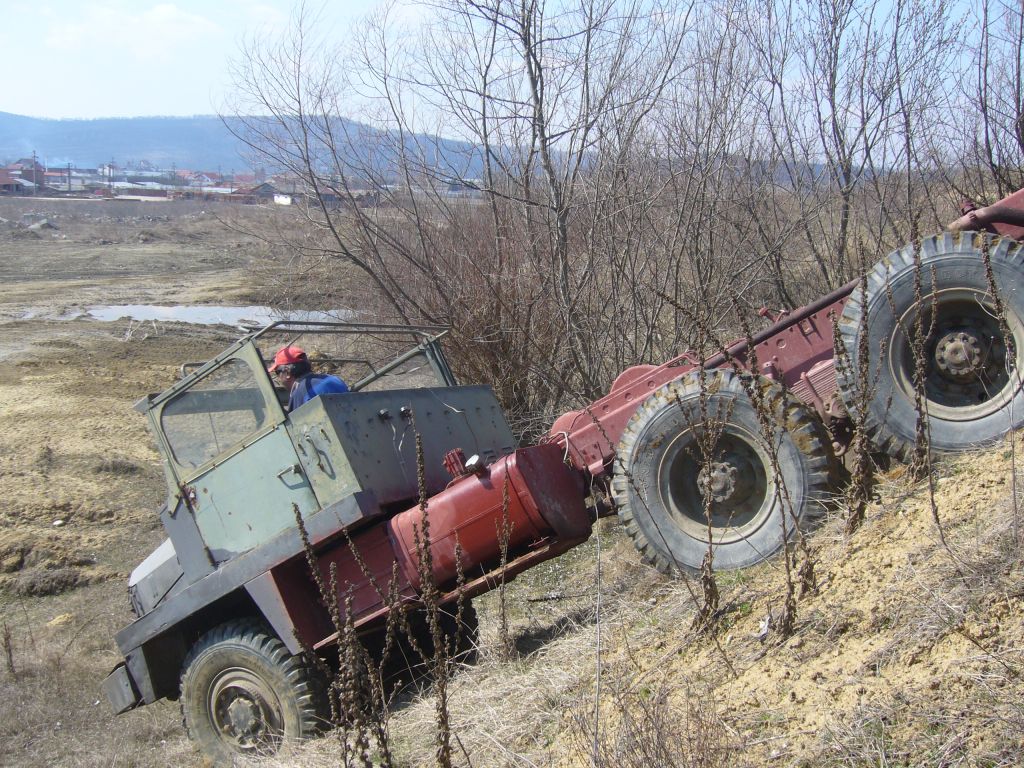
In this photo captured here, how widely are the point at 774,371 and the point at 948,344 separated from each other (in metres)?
0.99

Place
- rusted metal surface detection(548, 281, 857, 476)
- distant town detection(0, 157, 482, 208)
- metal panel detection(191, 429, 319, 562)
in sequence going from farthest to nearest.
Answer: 1. distant town detection(0, 157, 482, 208)
2. metal panel detection(191, 429, 319, 562)
3. rusted metal surface detection(548, 281, 857, 476)

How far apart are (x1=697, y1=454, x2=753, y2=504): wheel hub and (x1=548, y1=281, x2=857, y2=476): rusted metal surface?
1.73ft

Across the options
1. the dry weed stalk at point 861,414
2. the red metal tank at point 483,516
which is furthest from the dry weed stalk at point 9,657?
the dry weed stalk at point 861,414

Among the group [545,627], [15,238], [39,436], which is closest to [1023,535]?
[545,627]

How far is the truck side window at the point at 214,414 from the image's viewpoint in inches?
236

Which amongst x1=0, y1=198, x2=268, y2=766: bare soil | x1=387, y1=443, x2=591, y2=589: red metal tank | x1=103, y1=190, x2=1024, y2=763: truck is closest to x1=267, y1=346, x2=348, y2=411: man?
x1=103, y1=190, x2=1024, y2=763: truck

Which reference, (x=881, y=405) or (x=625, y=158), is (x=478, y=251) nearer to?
(x=625, y=158)

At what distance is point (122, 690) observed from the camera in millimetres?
6648

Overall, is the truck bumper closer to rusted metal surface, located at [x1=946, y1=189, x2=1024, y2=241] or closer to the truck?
the truck

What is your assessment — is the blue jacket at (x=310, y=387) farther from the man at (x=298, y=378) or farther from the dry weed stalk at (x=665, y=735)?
the dry weed stalk at (x=665, y=735)

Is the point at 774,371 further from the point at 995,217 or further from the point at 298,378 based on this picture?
the point at 298,378

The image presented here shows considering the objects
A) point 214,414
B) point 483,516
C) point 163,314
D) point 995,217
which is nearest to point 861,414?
point 995,217

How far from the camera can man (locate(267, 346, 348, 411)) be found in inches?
243

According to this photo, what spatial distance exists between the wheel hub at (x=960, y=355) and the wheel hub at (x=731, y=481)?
3.72 feet
